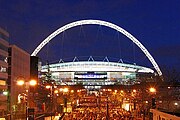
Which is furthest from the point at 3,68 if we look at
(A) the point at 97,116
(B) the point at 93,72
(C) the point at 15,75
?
(B) the point at 93,72

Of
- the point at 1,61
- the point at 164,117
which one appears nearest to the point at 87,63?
the point at 1,61

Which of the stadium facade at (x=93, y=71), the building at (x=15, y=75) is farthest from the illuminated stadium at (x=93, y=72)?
the building at (x=15, y=75)

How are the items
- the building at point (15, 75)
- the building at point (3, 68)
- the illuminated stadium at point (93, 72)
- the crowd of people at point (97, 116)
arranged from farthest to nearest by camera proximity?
the illuminated stadium at point (93, 72), the building at point (15, 75), the building at point (3, 68), the crowd of people at point (97, 116)

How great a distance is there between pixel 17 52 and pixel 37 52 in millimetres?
57426

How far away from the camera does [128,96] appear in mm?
81562

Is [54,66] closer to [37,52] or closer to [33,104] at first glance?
[37,52]

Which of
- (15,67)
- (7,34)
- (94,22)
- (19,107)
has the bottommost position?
(19,107)

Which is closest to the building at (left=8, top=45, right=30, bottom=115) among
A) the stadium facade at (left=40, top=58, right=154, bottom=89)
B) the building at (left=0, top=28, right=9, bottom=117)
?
the building at (left=0, top=28, right=9, bottom=117)

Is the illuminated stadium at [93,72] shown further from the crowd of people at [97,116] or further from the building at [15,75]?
the crowd of people at [97,116]

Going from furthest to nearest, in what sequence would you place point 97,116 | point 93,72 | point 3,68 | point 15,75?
point 93,72
point 15,75
point 3,68
point 97,116

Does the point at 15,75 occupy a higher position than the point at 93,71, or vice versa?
the point at 93,71

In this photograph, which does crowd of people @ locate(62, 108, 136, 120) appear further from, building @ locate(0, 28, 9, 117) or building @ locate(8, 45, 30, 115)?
building @ locate(8, 45, 30, 115)

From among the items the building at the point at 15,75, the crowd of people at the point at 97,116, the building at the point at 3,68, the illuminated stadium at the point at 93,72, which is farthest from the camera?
the illuminated stadium at the point at 93,72

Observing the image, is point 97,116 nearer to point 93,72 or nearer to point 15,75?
point 15,75
